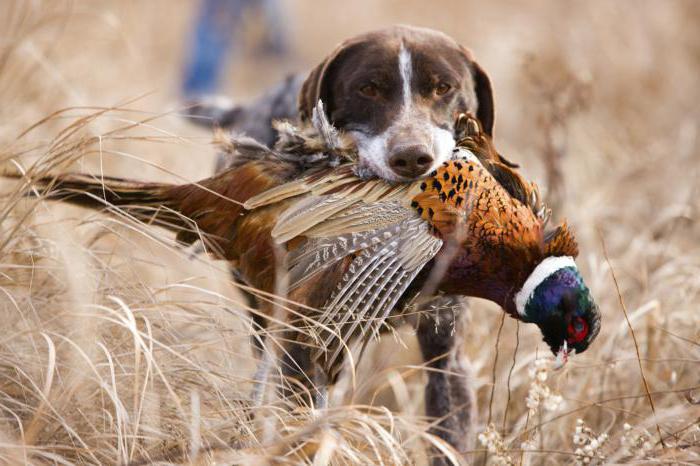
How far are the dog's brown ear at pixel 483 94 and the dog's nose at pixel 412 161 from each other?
654 millimetres

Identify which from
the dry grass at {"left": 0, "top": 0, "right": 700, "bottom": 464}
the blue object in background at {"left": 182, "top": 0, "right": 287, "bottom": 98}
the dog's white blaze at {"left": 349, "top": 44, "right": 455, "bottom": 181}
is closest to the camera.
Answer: the dry grass at {"left": 0, "top": 0, "right": 700, "bottom": 464}

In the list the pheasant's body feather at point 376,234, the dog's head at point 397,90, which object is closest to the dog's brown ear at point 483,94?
the dog's head at point 397,90

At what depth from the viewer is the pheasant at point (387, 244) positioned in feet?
7.98

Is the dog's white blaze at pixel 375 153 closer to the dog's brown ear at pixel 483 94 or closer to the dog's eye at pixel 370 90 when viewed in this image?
the dog's eye at pixel 370 90

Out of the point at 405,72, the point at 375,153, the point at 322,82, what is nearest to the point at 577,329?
the point at 375,153

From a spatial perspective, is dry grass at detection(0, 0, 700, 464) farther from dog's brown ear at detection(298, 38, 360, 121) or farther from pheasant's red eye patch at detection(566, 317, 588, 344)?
dog's brown ear at detection(298, 38, 360, 121)

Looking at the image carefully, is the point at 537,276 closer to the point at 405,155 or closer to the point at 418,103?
the point at 405,155

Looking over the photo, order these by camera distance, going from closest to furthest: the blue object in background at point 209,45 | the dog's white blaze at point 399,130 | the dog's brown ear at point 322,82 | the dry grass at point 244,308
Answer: the dry grass at point 244,308
the dog's white blaze at point 399,130
the dog's brown ear at point 322,82
the blue object in background at point 209,45

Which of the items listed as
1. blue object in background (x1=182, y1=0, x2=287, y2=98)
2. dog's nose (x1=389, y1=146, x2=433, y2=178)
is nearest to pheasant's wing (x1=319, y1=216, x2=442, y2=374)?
dog's nose (x1=389, y1=146, x2=433, y2=178)

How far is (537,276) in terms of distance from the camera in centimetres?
245

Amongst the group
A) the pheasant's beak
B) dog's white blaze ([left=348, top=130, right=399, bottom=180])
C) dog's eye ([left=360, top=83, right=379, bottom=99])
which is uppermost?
dog's eye ([left=360, top=83, right=379, bottom=99])

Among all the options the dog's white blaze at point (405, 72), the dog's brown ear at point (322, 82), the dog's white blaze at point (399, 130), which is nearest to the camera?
the dog's white blaze at point (399, 130)

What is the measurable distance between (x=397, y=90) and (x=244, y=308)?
881 mm

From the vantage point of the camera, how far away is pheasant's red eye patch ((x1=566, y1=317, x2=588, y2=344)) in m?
2.46
